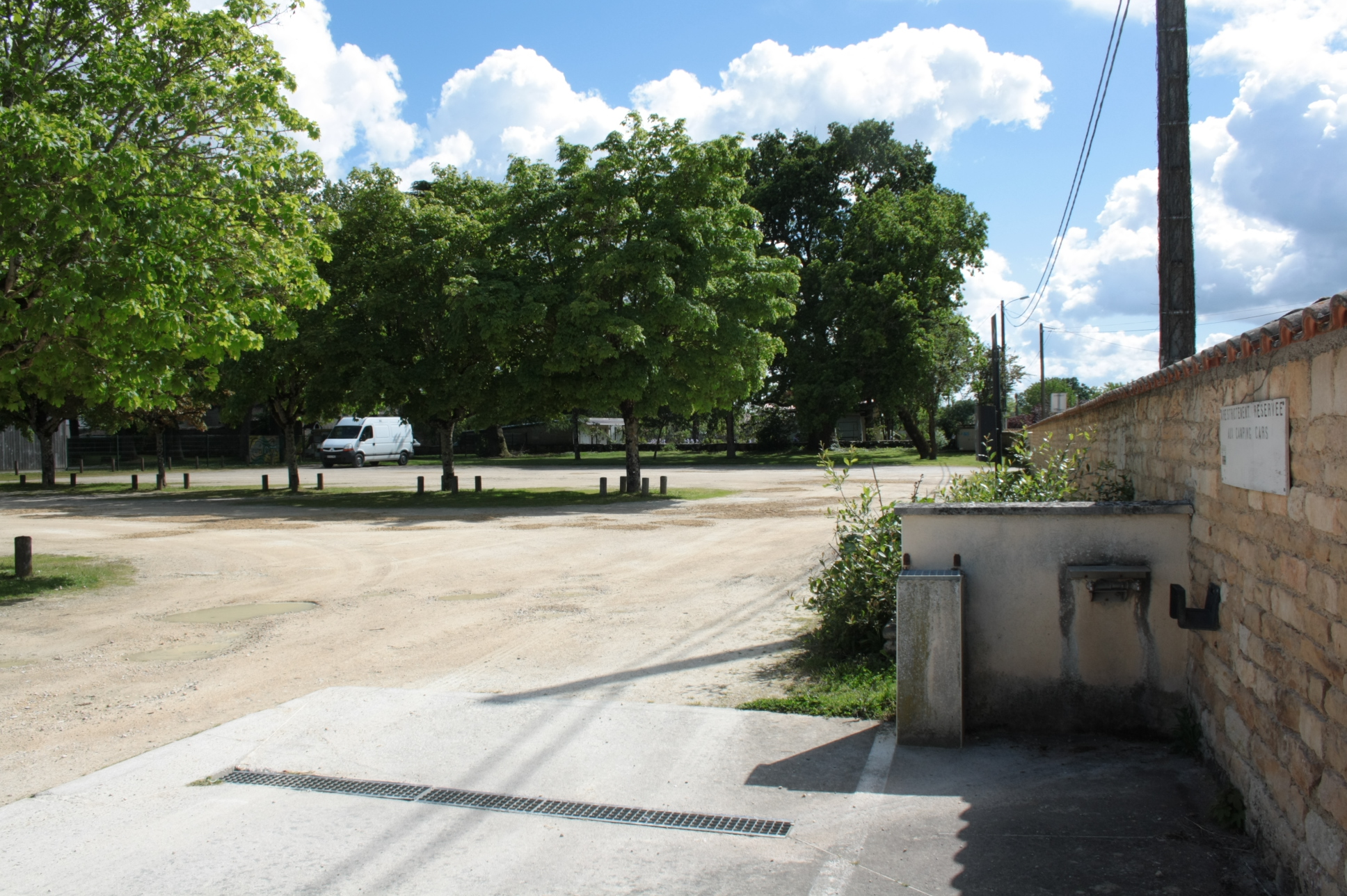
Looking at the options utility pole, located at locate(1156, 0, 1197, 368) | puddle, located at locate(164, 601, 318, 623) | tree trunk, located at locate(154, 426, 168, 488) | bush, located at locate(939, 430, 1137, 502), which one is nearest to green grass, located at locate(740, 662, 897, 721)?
bush, located at locate(939, 430, 1137, 502)

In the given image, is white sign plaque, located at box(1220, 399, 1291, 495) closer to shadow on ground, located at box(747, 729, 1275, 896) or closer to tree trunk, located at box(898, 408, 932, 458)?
shadow on ground, located at box(747, 729, 1275, 896)

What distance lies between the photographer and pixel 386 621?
9.41m

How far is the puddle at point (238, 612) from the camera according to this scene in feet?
A: 31.6

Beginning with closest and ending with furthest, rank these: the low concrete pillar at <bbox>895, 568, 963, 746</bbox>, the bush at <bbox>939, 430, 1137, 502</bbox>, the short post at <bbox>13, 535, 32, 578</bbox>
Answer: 1. the low concrete pillar at <bbox>895, 568, 963, 746</bbox>
2. the bush at <bbox>939, 430, 1137, 502</bbox>
3. the short post at <bbox>13, 535, 32, 578</bbox>

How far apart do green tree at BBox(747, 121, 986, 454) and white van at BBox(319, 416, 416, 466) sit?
20574 mm

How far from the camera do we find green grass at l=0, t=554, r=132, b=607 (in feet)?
36.7

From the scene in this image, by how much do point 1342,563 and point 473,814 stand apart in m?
3.78

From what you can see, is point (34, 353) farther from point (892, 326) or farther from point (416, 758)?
point (892, 326)

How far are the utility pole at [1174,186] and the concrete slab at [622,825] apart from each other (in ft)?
15.3

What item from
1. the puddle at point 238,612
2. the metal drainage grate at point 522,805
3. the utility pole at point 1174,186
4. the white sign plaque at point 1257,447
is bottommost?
the metal drainage grate at point 522,805

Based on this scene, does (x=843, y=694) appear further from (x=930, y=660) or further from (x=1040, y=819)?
(x=1040, y=819)

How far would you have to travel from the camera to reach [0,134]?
9.30 meters

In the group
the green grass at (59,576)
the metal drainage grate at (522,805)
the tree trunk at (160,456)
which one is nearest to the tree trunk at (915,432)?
the tree trunk at (160,456)

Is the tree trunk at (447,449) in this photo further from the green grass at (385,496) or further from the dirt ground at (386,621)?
the dirt ground at (386,621)
